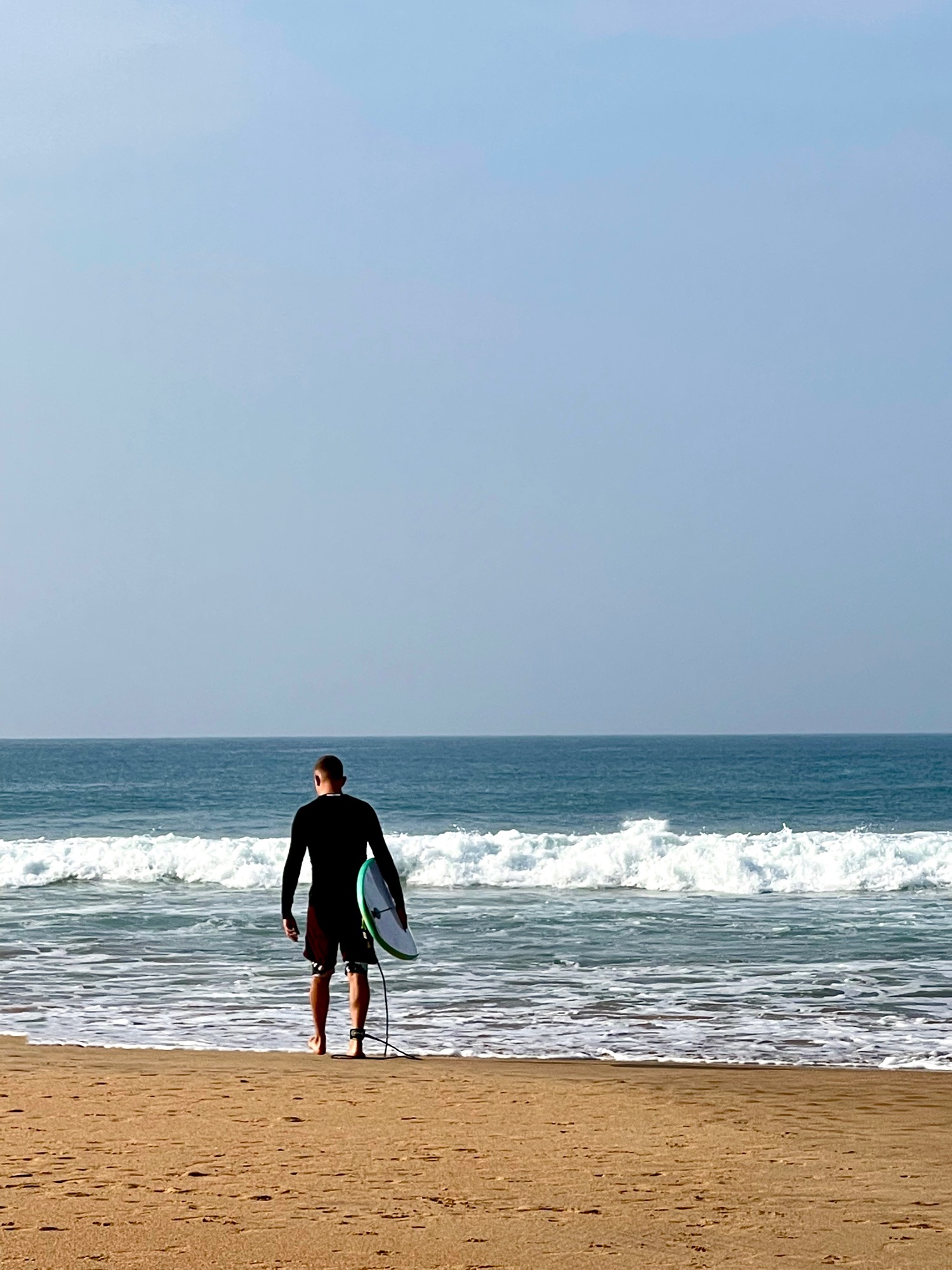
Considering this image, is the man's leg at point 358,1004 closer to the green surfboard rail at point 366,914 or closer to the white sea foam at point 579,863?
the green surfboard rail at point 366,914

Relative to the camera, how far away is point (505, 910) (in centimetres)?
1797

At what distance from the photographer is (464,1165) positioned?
5.50 metres

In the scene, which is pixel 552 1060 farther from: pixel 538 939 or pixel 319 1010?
pixel 538 939

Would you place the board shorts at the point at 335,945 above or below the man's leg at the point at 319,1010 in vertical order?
above

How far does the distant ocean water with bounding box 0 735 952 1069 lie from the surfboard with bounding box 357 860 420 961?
1101 mm

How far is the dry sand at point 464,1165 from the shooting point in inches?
168

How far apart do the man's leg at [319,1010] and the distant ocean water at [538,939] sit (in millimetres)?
746

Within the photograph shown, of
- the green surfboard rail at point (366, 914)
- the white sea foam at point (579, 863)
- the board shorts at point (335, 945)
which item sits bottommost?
the white sea foam at point (579, 863)

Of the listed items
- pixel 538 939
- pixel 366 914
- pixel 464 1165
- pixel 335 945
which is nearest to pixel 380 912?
pixel 366 914

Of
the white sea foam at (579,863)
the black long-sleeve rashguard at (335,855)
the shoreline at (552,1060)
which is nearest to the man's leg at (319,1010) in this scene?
the shoreline at (552,1060)

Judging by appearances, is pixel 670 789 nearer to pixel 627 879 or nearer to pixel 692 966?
pixel 627 879

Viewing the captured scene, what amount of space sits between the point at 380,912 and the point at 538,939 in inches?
277

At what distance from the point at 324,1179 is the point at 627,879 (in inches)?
729

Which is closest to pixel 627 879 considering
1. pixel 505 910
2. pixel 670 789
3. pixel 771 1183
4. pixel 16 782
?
pixel 505 910
